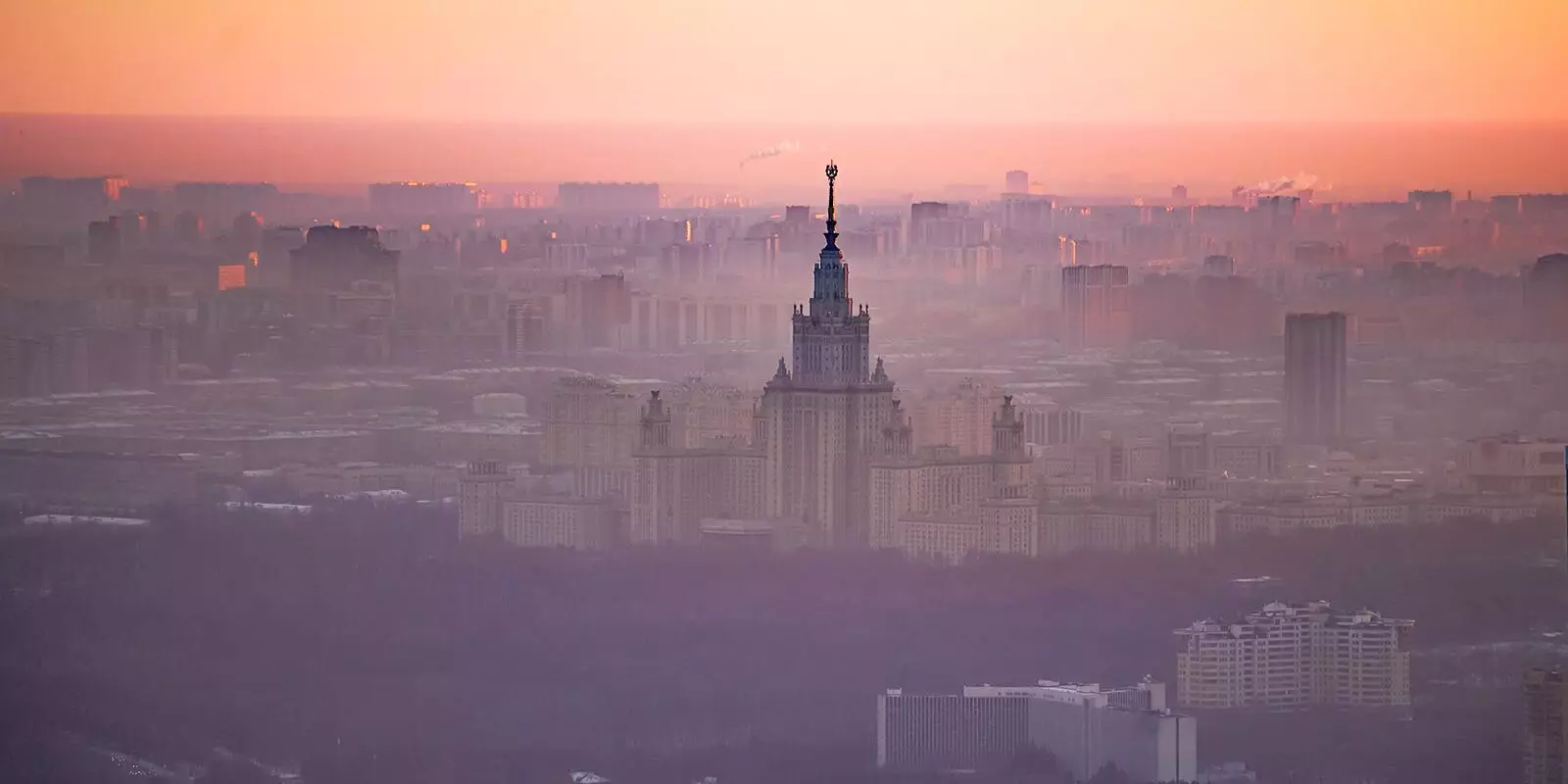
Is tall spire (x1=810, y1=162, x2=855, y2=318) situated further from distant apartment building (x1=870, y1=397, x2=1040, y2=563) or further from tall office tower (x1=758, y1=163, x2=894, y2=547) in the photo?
distant apartment building (x1=870, y1=397, x2=1040, y2=563)

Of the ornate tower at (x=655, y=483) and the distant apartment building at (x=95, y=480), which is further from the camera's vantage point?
the distant apartment building at (x=95, y=480)

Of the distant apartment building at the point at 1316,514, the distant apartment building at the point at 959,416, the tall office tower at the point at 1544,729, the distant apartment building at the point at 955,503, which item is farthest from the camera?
the distant apartment building at the point at 959,416

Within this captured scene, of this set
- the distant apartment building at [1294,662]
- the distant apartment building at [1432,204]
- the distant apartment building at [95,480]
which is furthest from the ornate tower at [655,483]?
the distant apartment building at [1432,204]

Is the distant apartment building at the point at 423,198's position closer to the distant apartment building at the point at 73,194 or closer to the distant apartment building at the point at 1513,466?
the distant apartment building at the point at 73,194

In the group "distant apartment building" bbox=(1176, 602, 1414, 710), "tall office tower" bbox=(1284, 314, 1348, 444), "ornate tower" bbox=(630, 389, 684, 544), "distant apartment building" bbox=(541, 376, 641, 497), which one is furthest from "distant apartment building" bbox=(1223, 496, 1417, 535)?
"distant apartment building" bbox=(541, 376, 641, 497)

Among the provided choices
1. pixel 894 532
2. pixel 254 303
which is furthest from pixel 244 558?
pixel 894 532

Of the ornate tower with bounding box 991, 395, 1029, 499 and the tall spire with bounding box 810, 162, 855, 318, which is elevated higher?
the tall spire with bounding box 810, 162, 855, 318
